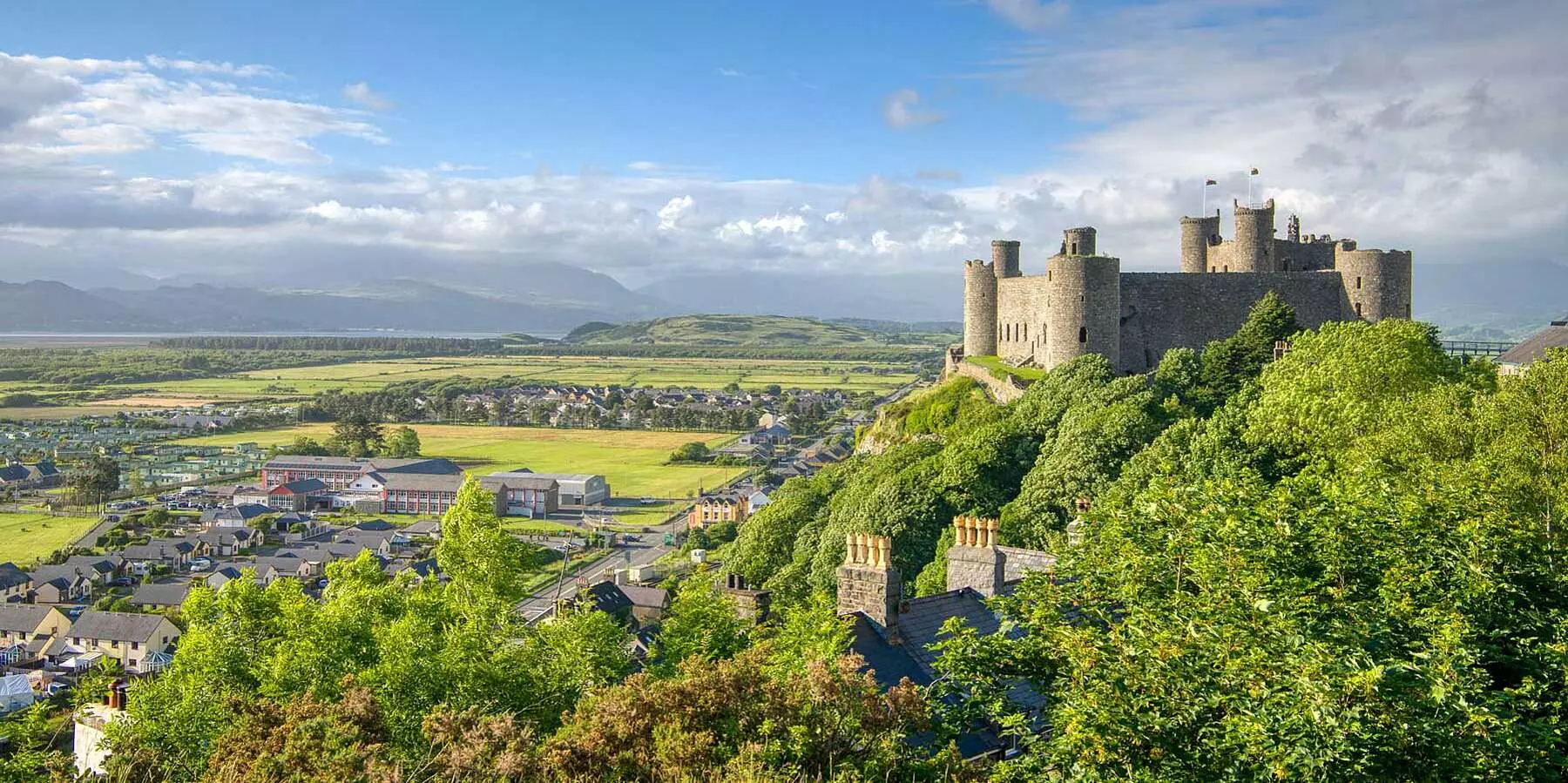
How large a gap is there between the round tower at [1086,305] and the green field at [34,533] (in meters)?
55.5

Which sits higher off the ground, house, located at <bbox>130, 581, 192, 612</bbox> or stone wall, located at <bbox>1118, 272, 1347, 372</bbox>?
stone wall, located at <bbox>1118, 272, 1347, 372</bbox>

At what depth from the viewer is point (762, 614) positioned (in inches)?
774

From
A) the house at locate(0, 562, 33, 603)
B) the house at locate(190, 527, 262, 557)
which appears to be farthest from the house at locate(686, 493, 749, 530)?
the house at locate(0, 562, 33, 603)

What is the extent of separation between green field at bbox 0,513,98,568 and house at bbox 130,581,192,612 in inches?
465

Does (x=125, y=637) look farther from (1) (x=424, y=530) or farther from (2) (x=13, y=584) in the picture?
(1) (x=424, y=530)

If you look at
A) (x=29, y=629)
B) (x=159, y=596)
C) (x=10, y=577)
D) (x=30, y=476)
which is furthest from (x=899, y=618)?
(x=30, y=476)

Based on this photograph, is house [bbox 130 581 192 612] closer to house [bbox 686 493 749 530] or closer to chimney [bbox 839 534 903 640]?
house [bbox 686 493 749 530]

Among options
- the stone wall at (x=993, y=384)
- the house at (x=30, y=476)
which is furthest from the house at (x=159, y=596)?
the house at (x=30, y=476)

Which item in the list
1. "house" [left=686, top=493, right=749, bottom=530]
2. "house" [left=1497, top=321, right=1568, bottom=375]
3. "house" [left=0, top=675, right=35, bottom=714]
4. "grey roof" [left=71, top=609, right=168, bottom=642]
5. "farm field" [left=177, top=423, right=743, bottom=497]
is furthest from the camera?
"farm field" [left=177, top=423, right=743, bottom=497]

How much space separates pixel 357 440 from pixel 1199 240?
297 feet

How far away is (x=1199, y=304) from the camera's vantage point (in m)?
43.8

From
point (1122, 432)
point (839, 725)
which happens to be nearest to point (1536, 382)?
point (1122, 432)

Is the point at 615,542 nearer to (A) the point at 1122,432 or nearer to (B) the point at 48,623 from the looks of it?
(B) the point at 48,623

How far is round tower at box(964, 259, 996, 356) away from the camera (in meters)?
51.1
